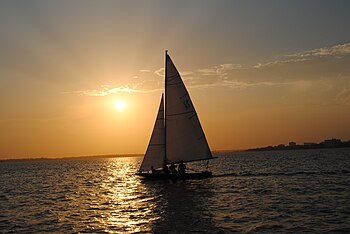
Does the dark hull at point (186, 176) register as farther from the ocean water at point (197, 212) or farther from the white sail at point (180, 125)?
the ocean water at point (197, 212)

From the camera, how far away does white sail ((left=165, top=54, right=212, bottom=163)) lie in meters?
48.3

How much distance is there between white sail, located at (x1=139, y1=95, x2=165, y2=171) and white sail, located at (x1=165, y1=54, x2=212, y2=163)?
2.42m

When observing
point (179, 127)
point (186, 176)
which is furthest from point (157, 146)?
point (186, 176)

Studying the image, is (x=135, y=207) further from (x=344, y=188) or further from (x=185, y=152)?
(x=344, y=188)

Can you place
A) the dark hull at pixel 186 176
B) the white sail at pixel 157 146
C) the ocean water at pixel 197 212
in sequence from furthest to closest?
the white sail at pixel 157 146 → the dark hull at pixel 186 176 → the ocean water at pixel 197 212

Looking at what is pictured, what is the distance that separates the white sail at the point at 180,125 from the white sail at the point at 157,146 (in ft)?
7.95

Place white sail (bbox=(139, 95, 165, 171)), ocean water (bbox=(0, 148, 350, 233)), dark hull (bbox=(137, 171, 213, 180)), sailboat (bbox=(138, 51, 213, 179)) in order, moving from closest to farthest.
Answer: ocean water (bbox=(0, 148, 350, 233)), dark hull (bbox=(137, 171, 213, 180)), sailboat (bbox=(138, 51, 213, 179)), white sail (bbox=(139, 95, 165, 171))

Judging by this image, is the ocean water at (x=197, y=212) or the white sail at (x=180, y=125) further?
the white sail at (x=180, y=125)

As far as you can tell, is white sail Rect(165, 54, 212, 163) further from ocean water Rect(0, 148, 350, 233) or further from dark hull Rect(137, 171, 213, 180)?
ocean water Rect(0, 148, 350, 233)

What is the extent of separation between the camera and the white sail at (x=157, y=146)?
5131 cm

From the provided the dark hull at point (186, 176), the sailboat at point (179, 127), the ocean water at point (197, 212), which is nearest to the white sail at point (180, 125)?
the sailboat at point (179, 127)

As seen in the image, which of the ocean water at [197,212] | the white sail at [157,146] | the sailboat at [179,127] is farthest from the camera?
the white sail at [157,146]

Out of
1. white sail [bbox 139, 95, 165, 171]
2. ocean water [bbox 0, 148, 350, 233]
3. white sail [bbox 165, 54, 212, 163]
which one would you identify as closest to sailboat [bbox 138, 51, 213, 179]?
white sail [bbox 165, 54, 212, 163]

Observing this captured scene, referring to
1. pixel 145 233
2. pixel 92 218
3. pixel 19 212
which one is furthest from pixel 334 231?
pixel 19 212
